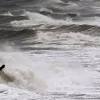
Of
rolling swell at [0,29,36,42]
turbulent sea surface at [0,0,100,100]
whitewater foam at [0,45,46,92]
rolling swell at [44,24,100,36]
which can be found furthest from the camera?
rolling swell at [44,24,100,36]

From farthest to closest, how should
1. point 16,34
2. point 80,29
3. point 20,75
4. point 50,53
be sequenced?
point 80,29 → point 16,34 → point 50,53 → point 20,75

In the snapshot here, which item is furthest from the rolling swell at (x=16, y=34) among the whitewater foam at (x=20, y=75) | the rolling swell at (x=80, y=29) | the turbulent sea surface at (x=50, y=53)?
the whitewater foam at (x=20, y=75)

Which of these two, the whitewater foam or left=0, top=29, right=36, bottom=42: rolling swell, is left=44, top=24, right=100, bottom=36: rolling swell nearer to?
left=0, top=29, right=36, bottom=42: rolling swell

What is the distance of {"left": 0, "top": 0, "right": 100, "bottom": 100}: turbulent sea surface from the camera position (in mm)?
15266

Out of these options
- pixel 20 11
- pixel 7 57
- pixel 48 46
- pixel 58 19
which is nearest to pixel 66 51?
pixel 48 46

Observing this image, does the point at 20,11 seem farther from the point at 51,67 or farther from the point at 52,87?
the point at 52,87

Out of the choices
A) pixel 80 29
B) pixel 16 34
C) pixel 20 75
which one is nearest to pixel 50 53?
pixel 20 75

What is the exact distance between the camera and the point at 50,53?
70.6 ft

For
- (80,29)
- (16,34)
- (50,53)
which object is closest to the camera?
(50,53)

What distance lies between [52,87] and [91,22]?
16.2 m

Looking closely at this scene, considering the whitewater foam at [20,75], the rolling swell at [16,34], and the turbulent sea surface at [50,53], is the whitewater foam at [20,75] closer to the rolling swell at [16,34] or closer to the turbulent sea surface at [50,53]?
the turbulent sea surface at [50,53]

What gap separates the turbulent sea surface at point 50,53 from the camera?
50.1 feet

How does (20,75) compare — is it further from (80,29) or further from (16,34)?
(80,29)

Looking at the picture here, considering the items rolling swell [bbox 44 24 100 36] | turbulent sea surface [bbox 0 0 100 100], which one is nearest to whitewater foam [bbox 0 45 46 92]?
turbulent sea surface [bbox 0 0 100 100]
